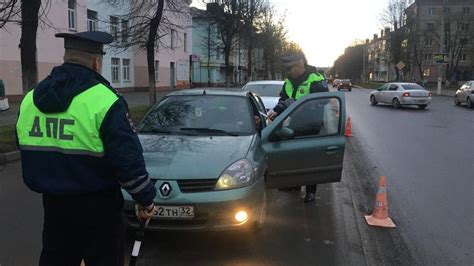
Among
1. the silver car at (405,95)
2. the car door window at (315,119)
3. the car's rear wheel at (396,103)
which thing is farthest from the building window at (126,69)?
the car door window at (315,119)

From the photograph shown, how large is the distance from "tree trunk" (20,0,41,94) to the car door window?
7996 millimetres

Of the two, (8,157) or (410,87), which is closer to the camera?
(8,157)

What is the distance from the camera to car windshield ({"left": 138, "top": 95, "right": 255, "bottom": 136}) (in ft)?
18.3

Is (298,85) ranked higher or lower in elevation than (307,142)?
higher

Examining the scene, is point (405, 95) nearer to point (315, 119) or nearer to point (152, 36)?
point (152, 36)

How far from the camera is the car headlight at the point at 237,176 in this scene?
442 cm

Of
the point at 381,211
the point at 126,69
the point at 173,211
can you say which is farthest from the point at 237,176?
the point at 126,69

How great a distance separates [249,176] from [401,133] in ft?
36.6

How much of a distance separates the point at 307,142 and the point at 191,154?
1.67 metres

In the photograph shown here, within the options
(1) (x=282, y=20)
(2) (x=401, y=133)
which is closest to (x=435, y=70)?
(1) (x=282, y=20)

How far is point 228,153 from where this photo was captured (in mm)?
4742

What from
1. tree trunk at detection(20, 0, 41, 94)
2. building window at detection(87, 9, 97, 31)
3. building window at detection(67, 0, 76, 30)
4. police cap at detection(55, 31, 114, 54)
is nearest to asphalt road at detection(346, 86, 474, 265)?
police cap at detection(55, 31, 114, 54)

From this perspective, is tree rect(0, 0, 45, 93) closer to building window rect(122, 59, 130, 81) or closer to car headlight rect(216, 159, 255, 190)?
car headlight rect(216, 159, 255, 190)

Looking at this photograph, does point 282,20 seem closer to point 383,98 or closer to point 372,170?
point 383,98
